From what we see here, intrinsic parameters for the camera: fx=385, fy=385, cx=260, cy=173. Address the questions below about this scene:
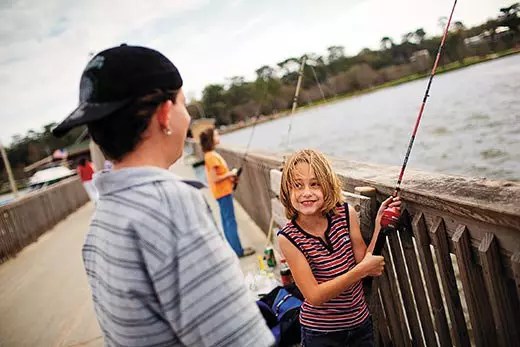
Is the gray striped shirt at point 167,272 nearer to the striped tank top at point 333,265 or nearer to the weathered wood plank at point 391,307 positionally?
the striped tank top at point 333,265

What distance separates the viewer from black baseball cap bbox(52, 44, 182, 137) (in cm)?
95

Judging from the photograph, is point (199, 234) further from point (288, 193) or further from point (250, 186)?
point (250, 186)

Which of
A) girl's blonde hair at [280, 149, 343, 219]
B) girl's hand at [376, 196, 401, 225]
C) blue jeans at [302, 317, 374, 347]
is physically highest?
girl's blonde hair at [280, 149, 343, 219]

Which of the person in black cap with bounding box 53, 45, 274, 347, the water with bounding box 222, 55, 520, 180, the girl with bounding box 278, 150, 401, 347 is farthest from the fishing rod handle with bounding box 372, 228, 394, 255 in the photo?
the water with bounding box 222, 55, 520, 180

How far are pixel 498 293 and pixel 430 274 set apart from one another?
0.41m

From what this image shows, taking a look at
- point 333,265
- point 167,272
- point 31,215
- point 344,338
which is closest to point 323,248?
point 333,265

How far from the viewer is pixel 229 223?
520cm

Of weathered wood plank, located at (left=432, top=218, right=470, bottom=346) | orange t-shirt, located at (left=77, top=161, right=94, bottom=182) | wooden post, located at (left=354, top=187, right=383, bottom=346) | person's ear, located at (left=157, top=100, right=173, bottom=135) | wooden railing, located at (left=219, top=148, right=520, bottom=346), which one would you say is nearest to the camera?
person's ear, located at (left=157, top=100, right=173, bottom=135)

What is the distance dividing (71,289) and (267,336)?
5425 millimetres

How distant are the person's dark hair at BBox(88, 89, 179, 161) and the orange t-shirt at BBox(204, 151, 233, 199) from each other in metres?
4.00

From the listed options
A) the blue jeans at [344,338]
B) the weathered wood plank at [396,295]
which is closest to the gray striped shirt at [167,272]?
the blue jeans at [344,338]

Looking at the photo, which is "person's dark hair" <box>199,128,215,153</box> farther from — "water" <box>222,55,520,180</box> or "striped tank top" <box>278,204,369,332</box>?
"water" <box>222,55,520,180</box>

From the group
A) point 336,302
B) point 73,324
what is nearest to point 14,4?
point 73,324

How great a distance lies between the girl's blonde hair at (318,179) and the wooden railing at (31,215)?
8.16 meters
